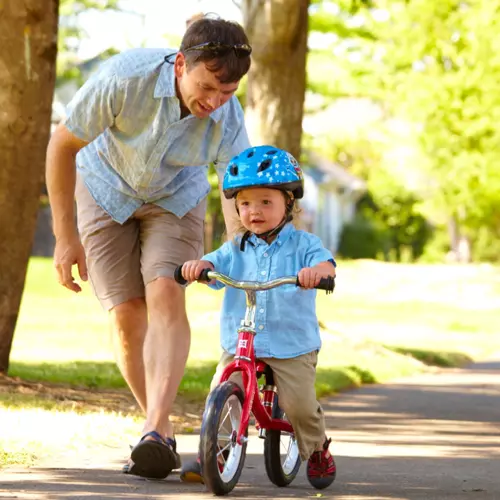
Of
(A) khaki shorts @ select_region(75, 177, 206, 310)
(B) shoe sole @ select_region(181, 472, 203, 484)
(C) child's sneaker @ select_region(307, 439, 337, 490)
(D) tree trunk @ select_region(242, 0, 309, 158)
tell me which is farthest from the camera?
(D) tree trunk @ select_region(242, 0, 309, 158)

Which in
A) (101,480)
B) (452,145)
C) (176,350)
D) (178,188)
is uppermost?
(452,145)

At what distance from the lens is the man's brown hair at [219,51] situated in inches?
215

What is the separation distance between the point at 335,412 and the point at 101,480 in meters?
3.95

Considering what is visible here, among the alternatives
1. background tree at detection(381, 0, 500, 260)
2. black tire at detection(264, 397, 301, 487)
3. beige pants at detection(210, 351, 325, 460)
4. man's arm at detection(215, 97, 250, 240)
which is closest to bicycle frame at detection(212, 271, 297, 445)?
beige pants at detection(210, 351, 325, 460)

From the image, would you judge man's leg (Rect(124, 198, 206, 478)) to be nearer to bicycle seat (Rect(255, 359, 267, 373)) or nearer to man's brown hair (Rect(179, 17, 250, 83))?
bicycle seat (Rect(255, 359, 267, 373))

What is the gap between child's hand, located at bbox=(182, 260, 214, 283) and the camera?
17.5ft

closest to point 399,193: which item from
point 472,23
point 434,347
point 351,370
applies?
point 472,23

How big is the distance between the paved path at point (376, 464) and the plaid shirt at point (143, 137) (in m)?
1.27

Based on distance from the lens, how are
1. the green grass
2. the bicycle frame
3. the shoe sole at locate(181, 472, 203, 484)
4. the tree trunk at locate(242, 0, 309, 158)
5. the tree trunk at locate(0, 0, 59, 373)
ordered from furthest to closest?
the tree trunk at locate(242, 0, 309, 158), the green grass, the tree trunk at locate(0, 0, 59, 373), the shoe sole at locate(181, 472, 203, 484), the bicycle frame

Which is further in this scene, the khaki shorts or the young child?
the khaki shorts

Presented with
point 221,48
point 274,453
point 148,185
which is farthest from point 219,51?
point 274,453

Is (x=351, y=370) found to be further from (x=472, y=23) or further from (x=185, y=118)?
(x=472, y=23)

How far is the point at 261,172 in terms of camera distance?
17.7 ft

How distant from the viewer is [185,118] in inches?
229
